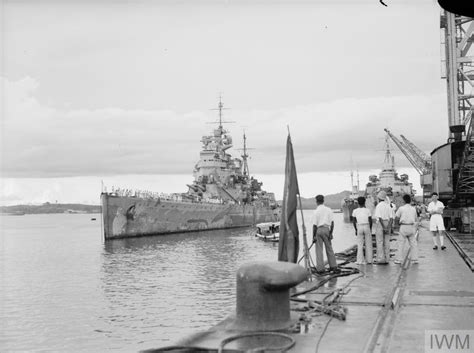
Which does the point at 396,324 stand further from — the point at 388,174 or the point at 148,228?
the point at 388,174

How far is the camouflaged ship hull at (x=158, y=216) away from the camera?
45.3m

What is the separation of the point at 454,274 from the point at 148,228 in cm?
4132

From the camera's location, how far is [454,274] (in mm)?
10547

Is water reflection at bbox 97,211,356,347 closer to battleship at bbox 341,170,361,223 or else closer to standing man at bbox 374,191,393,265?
standing man at bbox 374,191,393,265

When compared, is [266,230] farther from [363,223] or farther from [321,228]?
[321,228]

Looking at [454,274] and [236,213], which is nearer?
[454,274]

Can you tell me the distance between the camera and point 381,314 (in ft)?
22.6

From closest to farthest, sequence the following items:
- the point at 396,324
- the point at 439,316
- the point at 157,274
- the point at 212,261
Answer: the point at 396,324
the point at 439,316
the point at 157,274
the point at 212,261

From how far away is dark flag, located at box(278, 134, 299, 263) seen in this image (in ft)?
27.4

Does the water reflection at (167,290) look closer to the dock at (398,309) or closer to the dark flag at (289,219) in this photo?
the dock at (398,309)

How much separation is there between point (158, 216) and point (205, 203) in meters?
9.11

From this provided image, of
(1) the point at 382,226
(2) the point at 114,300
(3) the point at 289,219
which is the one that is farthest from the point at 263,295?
(2) the point at 114,300

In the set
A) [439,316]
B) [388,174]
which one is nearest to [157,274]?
[439,316]
